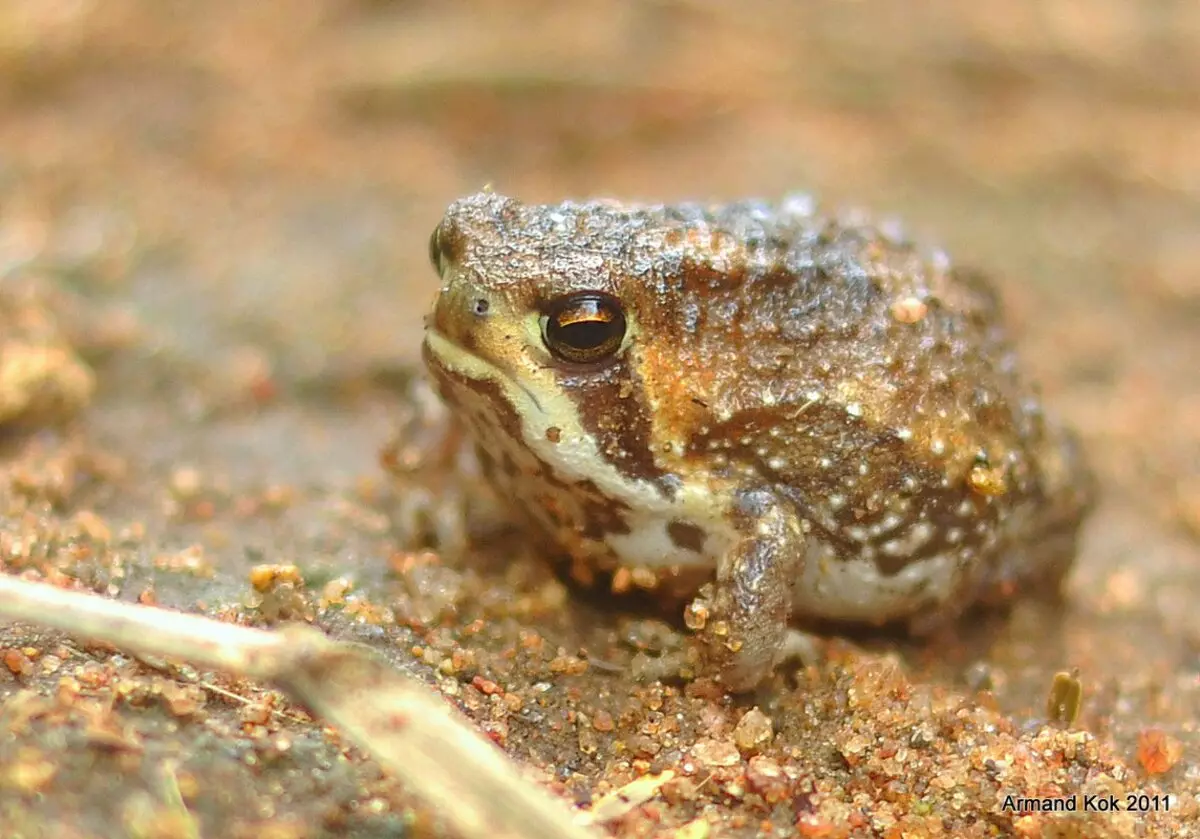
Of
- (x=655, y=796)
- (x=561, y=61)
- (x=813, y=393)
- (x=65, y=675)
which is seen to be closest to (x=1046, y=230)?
(x=561, y=61)

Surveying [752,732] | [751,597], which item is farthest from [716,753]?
[751,597]

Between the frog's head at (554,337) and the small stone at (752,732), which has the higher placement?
the frog's head at (554,337)

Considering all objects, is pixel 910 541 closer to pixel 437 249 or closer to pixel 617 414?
pixel 617 414

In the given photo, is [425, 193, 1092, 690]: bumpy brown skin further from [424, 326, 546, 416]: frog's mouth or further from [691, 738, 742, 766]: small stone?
[691, 738, 742, 766]: small stone

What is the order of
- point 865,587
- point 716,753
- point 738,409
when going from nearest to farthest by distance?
point 716,753 → point 738,409 → point 865,587

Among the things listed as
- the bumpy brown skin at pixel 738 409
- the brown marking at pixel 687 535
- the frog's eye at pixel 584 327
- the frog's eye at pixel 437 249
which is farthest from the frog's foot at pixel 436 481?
the frog's eye at pixel 584 327

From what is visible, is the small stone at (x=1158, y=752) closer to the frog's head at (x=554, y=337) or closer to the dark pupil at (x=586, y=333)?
the frog's head at (x=554, y=337)
